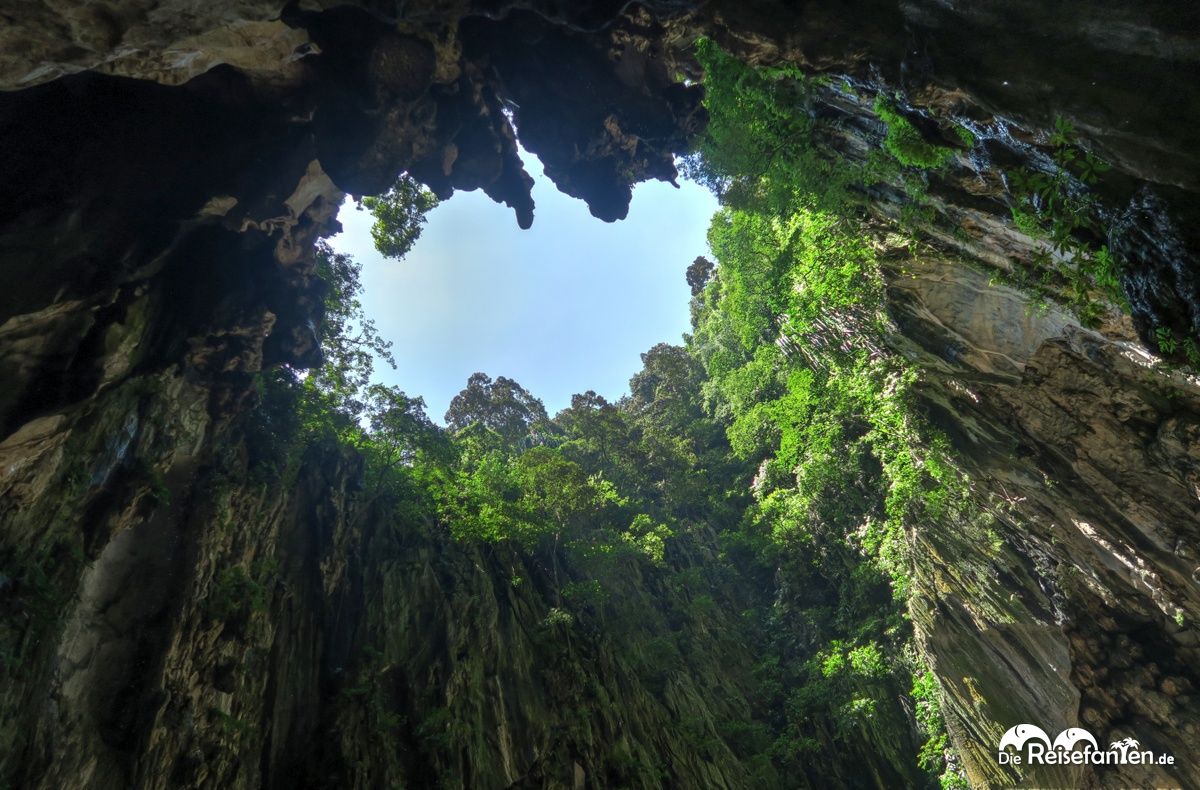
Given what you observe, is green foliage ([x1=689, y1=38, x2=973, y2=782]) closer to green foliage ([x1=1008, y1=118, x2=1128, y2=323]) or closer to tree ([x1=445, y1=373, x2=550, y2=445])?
green foliage ([x1=1008, y1=118, x2=1128, y2=323])

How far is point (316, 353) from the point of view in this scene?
16.5 m

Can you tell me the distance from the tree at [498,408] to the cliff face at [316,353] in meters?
18.1

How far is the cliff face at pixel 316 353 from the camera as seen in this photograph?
19.7 ft

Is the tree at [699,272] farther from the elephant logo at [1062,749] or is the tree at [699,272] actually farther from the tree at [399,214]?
the elephant logo at [1062,749]

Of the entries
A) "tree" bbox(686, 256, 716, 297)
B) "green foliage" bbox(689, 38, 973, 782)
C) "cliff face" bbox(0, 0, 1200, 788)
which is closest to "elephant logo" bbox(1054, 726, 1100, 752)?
"cliff face" bbox(0, 0, 1200, 788)

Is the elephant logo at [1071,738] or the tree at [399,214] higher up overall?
the tree at [399,214]

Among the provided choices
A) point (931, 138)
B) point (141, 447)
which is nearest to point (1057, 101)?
point (931, 138)

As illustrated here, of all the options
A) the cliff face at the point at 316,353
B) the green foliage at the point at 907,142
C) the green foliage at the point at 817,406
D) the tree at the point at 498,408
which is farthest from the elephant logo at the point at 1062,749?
the tree at the point at 498,408

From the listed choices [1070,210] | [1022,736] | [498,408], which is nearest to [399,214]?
[1070,210]

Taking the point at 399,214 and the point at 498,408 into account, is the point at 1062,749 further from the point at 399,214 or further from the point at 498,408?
the point at 498,408

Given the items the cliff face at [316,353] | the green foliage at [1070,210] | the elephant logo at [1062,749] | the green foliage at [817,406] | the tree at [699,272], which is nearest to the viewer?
the green foliage at [1070,210]

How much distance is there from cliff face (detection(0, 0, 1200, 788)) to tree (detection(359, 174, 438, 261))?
177 cm

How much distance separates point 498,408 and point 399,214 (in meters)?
22.6

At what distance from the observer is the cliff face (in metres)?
6.00
